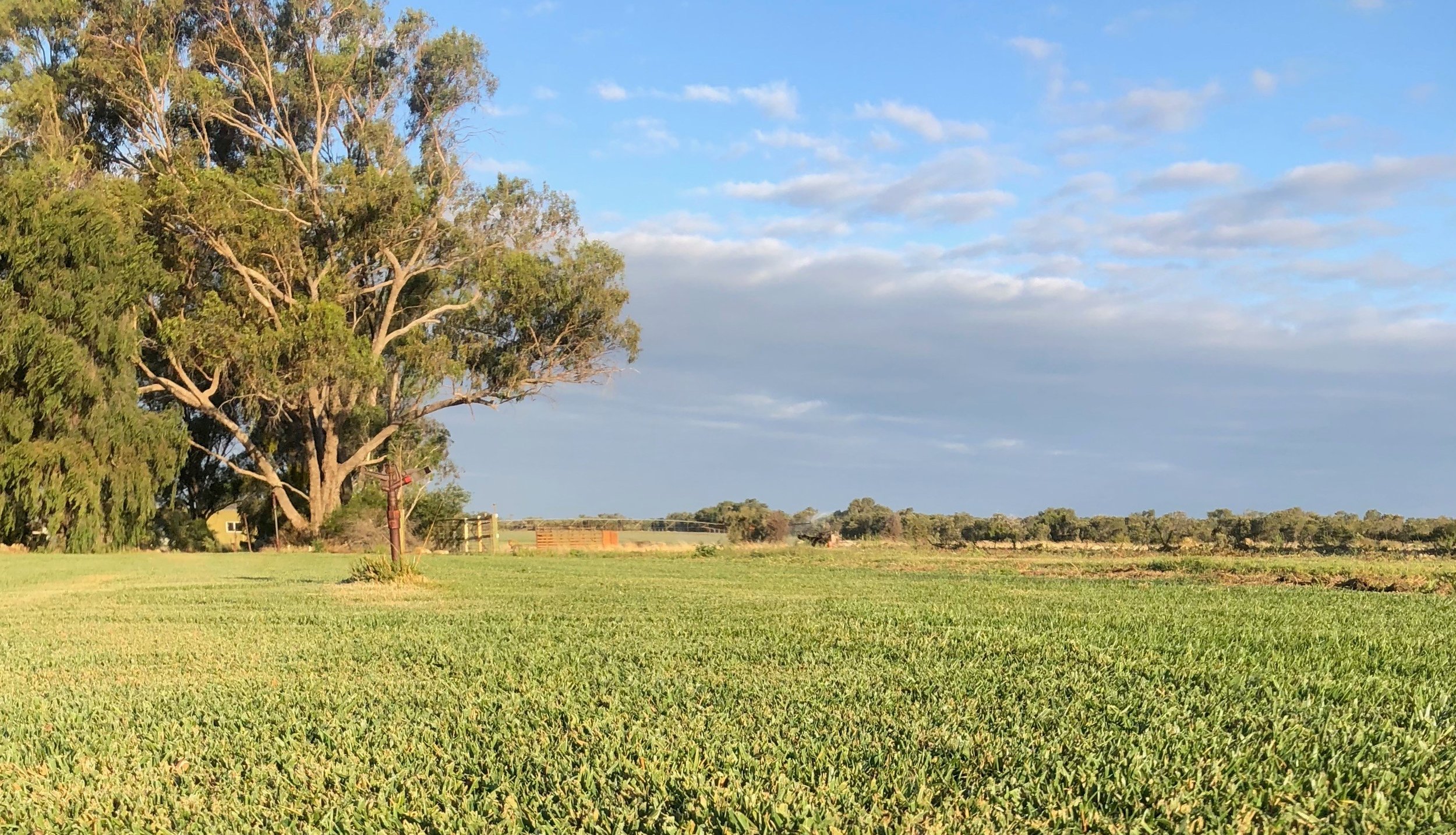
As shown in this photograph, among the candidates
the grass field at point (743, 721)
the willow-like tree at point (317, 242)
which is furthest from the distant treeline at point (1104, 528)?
the grass field at point (743, 721)

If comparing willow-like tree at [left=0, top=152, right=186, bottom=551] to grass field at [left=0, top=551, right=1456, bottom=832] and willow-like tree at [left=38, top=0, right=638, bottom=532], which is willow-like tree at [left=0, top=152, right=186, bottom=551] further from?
grass field at [left=0, top=551, right=1456, bottom=832]

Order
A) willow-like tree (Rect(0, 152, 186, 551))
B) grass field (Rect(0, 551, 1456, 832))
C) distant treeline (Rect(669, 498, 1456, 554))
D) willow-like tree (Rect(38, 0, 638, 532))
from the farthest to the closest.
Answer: distant treeline (Rect(669, 498, 1456, 554)), willow-like tree (Rect(38, 0, 638, 532)), willow-like tree (Rect(0, 152, 186, 551)), grass field (Rect(0, 551, 1456, 832))

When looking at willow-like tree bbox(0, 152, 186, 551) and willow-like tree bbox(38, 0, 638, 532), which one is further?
willow-like tree bbox(38, 0, 638, 532)

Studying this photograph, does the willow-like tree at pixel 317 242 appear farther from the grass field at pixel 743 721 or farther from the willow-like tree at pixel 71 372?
the grass field at pixel 743 721

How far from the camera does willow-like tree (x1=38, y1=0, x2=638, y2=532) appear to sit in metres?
29.0

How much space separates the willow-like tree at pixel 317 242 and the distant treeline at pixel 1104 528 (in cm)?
1437

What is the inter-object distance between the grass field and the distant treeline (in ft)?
90.5

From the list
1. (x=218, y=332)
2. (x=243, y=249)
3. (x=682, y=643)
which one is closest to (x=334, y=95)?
(x=243, y=249)

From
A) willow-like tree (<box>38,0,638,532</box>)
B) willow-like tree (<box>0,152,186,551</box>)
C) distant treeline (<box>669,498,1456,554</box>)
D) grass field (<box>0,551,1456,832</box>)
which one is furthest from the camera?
distant treeline (<box>669,498,1456,554</box>)

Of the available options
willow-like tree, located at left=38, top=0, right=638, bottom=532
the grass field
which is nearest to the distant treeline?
willow-like tree, located at left=38, top=0, right=638, bottom=532

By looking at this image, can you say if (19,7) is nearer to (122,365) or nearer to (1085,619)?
(122,365)

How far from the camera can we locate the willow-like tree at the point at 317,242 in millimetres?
28969

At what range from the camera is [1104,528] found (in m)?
50.7

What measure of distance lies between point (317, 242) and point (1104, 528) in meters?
37.4
